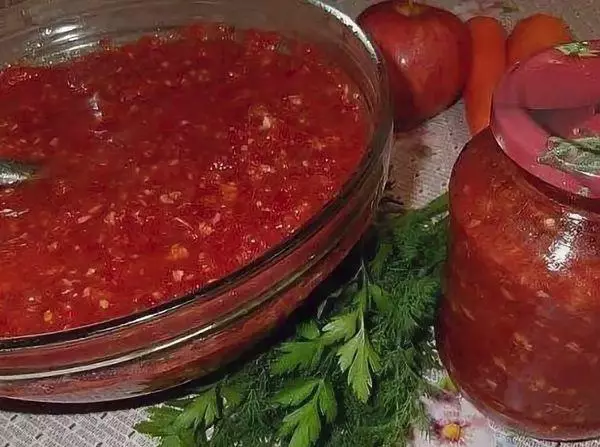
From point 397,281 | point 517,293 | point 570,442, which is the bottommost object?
point 570,442

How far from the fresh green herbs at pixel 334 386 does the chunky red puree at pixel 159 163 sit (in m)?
0.14

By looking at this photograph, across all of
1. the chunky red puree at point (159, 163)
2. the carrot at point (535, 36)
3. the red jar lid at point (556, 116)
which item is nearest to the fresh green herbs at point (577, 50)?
the red jar lid at point (556, 116)

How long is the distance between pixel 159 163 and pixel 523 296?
16.9 inches

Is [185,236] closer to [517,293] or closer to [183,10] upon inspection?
[517,293]

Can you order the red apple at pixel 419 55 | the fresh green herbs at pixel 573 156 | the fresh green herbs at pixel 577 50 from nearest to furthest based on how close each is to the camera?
1. the fresh green herbs at pixel 573 156
2. the fresh green herbs at pixel 577 50
3. the red apple at pixel 419 55

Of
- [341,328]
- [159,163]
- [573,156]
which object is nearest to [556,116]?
[573,156]

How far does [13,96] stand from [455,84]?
0.63 m

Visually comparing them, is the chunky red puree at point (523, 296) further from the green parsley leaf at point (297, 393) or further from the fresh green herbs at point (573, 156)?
the green parsley leaf at point (297, 393)

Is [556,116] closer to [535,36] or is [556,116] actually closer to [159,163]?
[159,163]

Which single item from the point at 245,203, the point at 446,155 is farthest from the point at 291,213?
the point at 446,155

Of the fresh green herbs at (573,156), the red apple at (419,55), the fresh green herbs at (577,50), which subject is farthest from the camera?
the red apple at (419,55)

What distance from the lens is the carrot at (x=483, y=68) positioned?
1.35 m

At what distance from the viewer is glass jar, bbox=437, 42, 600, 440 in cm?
83

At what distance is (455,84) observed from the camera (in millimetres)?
1380
